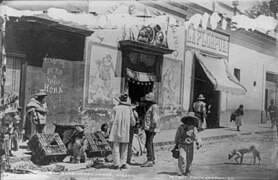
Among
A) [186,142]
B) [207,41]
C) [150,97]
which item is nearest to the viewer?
[186,142]

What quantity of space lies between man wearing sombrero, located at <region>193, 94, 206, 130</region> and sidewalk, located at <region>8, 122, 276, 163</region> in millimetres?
159

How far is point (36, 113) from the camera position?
21.7 feet

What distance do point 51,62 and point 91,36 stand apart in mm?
690

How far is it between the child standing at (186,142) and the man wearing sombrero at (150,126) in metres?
0.35

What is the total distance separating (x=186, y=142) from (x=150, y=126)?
1.85 ft

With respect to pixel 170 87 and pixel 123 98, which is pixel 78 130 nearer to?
pixel 123 98

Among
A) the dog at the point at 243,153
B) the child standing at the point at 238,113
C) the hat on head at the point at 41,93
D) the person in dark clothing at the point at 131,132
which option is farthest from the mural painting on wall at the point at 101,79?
the dog at the point at 243,153

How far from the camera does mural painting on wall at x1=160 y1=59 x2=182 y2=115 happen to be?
6665 mm

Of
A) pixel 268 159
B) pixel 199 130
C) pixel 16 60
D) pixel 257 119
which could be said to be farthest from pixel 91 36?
pixel 268 159

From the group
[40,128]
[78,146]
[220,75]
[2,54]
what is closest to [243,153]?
[220,75]

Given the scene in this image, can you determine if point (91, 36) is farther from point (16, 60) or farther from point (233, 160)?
point (233, 160)

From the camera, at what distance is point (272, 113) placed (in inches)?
262

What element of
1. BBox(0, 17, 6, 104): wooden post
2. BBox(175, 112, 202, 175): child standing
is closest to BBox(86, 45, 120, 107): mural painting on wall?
BBox(175, 112, 202, 175): child standing

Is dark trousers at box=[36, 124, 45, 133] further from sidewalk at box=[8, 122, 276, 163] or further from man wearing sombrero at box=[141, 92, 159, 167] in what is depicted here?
man wearing sombrero at box=[141, 92, 159, 167]
